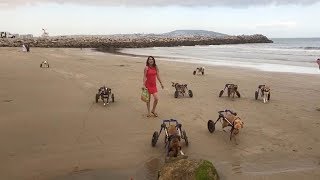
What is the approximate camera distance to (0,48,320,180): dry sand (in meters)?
7.00

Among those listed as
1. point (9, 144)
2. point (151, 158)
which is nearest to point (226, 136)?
point (151, 158)

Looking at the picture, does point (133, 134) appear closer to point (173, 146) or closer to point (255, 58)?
point (173, 146)

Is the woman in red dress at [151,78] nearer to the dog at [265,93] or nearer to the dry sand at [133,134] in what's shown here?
Answer: the dry sand at [133,134]

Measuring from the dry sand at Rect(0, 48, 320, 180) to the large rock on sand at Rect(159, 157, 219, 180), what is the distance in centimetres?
63

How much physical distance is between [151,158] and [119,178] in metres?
1.16

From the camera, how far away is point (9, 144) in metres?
8.19

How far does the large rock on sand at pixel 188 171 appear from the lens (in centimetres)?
593

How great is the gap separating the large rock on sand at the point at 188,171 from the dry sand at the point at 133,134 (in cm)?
63

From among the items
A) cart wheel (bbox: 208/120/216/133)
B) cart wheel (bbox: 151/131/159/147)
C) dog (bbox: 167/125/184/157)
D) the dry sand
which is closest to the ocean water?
the dry sand

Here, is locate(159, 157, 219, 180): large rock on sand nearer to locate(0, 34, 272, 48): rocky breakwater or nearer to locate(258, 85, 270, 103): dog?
locate(258, 85, 270, 103): dog

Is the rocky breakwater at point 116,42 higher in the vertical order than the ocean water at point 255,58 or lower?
lower

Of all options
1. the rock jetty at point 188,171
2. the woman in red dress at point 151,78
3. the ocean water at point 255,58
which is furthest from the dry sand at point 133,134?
the ocean water at point 255,58

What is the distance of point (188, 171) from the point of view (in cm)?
598

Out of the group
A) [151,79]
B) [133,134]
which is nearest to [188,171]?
[133,134]
